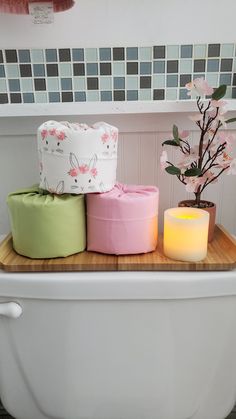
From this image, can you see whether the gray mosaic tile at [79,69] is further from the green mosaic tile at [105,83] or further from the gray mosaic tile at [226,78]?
the gray mosaic tile at [226,78]

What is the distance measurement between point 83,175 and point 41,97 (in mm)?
290

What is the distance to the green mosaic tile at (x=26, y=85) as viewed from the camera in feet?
2.38

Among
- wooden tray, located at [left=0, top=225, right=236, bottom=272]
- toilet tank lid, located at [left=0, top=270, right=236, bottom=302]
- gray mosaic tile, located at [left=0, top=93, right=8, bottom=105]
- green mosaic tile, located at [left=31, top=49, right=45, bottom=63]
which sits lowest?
toilet tank lid, located at [left=0, top=270, right=236, bottom=302]

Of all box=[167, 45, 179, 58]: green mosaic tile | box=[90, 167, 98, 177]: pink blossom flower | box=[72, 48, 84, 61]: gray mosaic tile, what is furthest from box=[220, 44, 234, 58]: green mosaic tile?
box=[90, 167, 98, 177]: pink blossom flower

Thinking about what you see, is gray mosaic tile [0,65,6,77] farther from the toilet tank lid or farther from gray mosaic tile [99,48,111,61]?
the toilet tank lid

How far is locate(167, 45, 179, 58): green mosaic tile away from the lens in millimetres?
705

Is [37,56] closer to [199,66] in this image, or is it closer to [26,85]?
[26,85]

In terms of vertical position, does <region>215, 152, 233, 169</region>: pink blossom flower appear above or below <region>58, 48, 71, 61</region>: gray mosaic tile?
below

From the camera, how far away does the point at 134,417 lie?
0.61m

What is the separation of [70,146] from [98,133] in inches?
2.1

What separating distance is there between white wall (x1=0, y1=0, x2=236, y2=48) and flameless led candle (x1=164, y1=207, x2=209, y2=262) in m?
0.41

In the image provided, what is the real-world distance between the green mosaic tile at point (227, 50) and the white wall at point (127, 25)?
1 cm

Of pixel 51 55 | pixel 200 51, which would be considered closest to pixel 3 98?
pixel 51 55

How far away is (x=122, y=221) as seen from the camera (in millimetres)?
578
